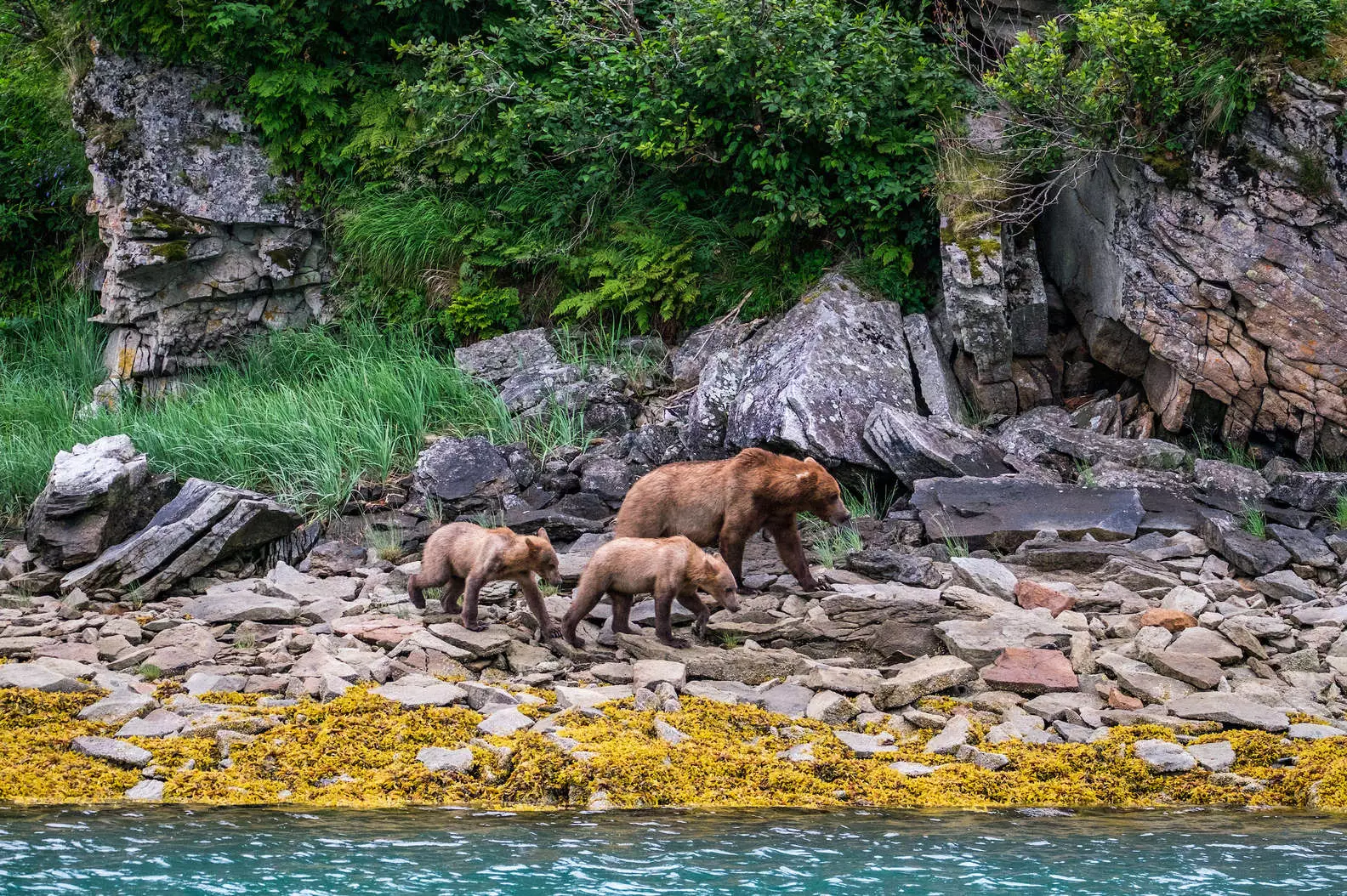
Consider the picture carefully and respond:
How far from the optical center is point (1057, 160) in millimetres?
12688

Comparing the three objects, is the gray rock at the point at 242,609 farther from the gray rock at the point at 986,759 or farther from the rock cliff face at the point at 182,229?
the rock cliff face at the point at 182,229

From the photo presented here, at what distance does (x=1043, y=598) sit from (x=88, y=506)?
7392 millimetres

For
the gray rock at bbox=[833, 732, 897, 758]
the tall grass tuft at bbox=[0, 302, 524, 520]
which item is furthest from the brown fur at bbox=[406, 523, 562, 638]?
the tall grass tuft at bbox=[0, 302, 524, 520]

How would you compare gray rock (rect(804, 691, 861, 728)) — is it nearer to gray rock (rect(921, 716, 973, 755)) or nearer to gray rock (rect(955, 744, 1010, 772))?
gray rock (rect(921, 716, 973, 755))

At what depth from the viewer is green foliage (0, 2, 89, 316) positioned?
1677 cm

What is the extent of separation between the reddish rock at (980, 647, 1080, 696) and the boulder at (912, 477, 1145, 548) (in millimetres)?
2835

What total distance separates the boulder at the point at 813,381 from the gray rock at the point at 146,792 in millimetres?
6538

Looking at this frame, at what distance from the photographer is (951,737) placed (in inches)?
257

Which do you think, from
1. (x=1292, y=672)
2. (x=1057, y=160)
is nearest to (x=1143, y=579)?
(x=1292, y=672)

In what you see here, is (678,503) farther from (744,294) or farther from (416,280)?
(416,280)

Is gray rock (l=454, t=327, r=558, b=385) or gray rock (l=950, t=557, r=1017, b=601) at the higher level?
gray rock (l=454, t=327, r=558, b=385)

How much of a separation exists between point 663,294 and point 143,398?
5.98 meters

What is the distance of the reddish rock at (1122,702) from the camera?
7.00 metres

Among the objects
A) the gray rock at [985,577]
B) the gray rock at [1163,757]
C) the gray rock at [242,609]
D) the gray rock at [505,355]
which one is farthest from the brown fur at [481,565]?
the gray rock at [505,355]
